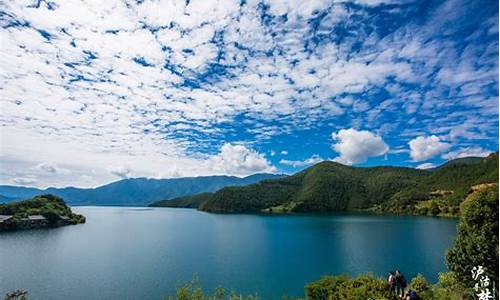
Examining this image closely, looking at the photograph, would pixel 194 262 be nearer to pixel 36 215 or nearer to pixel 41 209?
pixel 36 215

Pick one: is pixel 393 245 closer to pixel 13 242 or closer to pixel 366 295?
pixel 366 295

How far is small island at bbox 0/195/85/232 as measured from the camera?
4449 inches

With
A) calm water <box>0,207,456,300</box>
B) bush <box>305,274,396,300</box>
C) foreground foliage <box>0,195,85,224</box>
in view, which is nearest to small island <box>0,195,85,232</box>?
foreground foliage <box>0,195,85,224</box>

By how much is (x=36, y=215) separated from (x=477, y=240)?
14312cm

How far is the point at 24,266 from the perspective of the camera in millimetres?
56562

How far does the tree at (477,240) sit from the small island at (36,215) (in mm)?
127606

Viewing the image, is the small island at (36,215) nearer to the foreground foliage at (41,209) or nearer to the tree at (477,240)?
the foreground foliage at (41,209)

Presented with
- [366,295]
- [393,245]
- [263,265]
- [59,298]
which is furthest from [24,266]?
[393,245]

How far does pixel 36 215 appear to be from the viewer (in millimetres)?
126125

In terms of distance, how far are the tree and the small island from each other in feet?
419

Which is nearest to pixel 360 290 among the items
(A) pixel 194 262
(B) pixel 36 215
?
(A) pixel 194 262

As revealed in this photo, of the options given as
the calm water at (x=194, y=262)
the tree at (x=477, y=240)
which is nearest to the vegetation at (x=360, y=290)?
the tree at (x=477, y=240)

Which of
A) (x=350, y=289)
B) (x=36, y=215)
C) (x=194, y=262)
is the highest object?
(x=36, y=215)

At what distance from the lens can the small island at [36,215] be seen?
113000 millimetres
